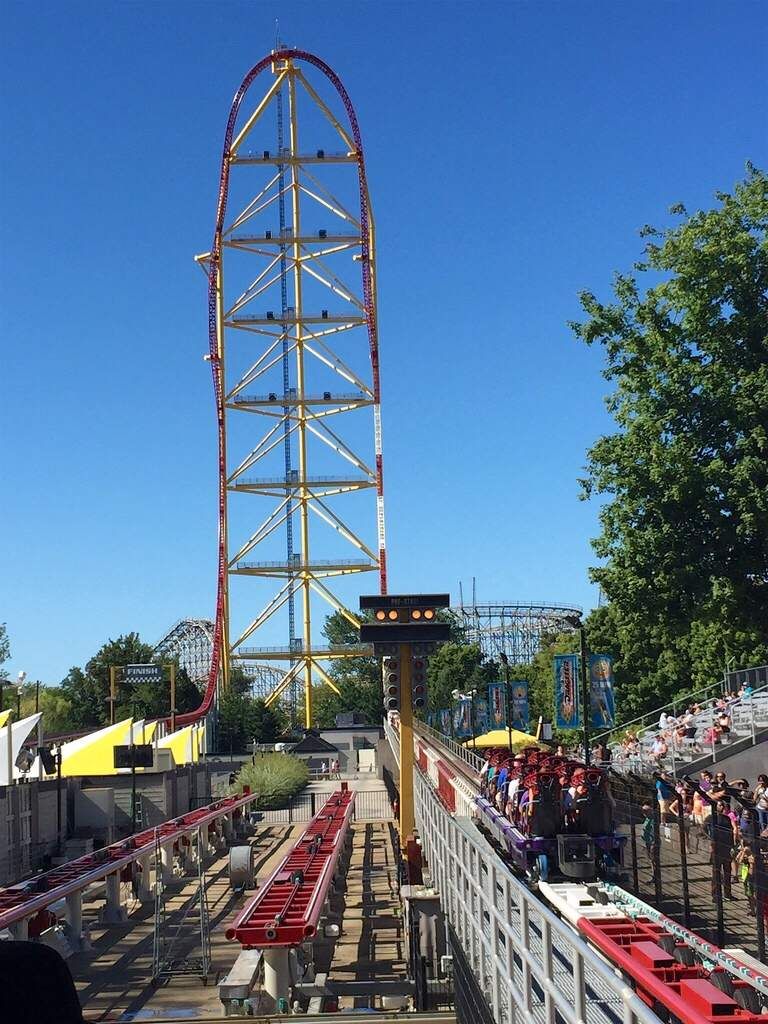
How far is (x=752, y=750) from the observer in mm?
24812

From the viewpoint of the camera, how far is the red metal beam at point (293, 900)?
35.9ft

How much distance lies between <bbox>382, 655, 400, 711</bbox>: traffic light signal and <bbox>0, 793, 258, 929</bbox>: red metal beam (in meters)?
5.02

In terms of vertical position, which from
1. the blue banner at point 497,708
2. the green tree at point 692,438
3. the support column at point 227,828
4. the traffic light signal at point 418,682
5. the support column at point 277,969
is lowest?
the support column at point 227,828

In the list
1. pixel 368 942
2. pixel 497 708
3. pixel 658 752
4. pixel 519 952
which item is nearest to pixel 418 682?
pixel 368 942

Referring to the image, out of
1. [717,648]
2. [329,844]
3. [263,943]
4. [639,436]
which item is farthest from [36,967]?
[717,648]

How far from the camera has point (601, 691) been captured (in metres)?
28.0

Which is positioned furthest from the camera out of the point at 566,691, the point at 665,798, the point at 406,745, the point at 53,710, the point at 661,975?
the point at 53,710

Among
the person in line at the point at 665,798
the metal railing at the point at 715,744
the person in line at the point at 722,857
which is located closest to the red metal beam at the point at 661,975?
the person in line at the point at 722,857

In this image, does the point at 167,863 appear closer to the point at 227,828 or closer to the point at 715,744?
the point at 227,828

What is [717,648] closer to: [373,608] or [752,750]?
[752,750]

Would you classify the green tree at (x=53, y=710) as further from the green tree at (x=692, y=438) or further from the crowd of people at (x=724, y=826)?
the crowd of people at (x=724, y=826)

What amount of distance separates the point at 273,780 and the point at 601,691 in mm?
19553

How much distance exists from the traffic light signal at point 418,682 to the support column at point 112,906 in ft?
20.7

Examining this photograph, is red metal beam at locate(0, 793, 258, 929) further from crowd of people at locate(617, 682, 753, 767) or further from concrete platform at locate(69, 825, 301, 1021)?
crowd of people at locate(617, 682, 753, 767)
